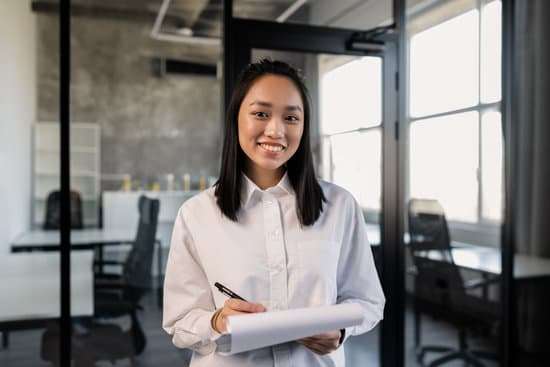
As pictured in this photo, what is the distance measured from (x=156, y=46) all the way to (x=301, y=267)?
2.20m

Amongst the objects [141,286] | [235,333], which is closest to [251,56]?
[141,286]

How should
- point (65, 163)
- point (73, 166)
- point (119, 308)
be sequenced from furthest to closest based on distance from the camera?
point (119, 308)
point (73, 166)
point (65, 163)

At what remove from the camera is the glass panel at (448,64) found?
2.78 meters

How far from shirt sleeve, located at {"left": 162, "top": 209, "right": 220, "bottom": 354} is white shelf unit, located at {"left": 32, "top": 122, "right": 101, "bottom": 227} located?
1.34 m

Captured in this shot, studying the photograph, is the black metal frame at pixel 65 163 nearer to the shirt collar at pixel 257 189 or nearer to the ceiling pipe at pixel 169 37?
the ceiling pipe at pixel 169 37

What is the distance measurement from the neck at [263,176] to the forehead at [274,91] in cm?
19

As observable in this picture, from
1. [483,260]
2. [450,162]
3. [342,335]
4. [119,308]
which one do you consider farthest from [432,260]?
[342,335]

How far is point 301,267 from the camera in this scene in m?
1.09

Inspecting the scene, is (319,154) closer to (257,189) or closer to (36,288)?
(257,189)

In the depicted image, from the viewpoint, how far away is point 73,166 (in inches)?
89.4

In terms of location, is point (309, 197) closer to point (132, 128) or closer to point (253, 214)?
point (253, 214)

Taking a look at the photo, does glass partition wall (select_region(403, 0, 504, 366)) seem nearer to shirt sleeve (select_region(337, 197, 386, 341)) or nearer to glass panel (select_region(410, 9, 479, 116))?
glass panel (select_region(410, 9, 479, 116))

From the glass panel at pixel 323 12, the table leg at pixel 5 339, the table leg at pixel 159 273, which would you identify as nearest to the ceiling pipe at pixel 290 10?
the glass panel at pixel 323 12

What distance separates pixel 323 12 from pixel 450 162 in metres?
1.20
